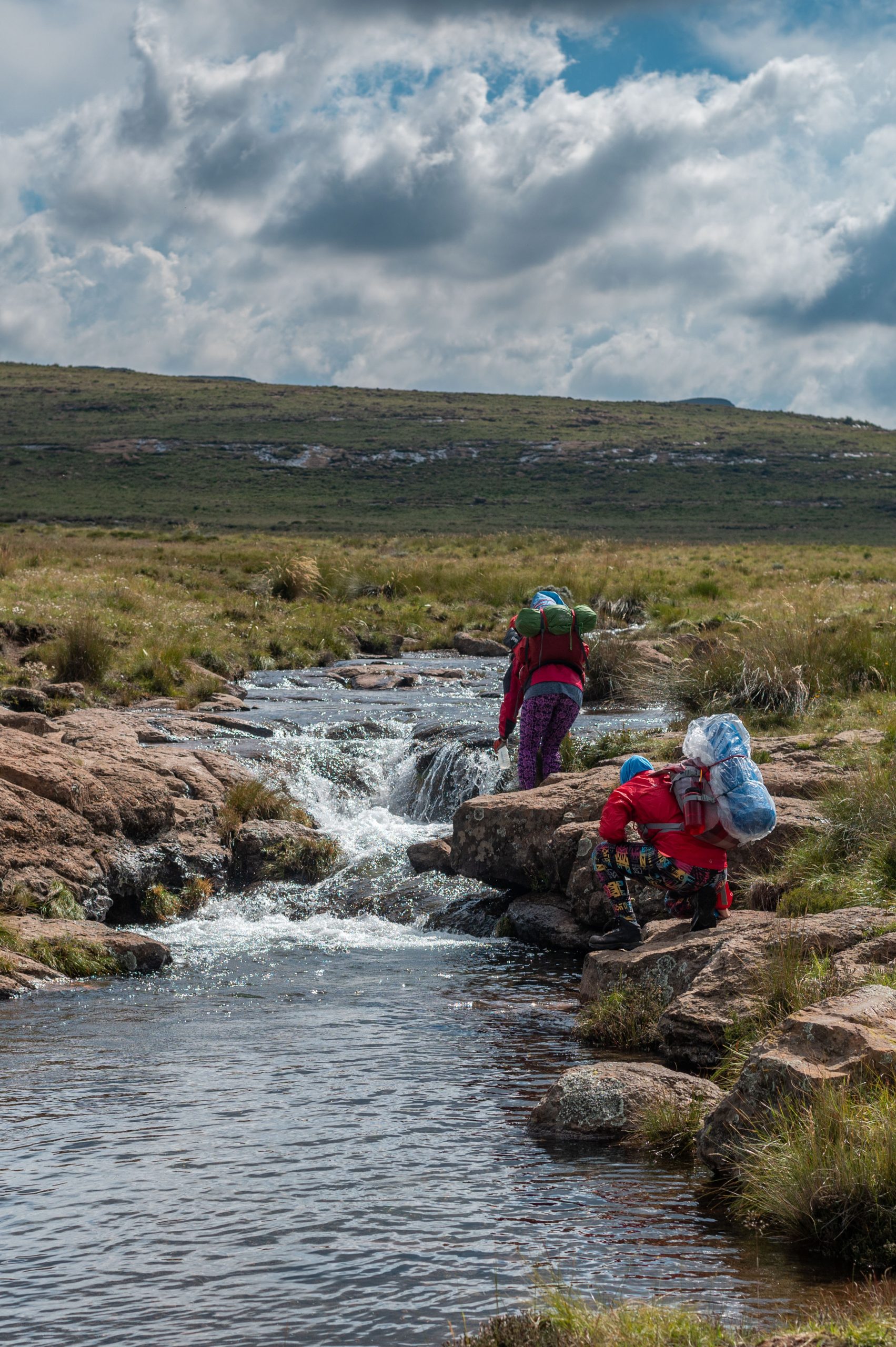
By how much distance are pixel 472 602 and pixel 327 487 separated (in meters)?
71.9

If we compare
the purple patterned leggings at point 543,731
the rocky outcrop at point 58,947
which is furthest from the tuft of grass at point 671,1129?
the purple patterned leggings at point 543,731

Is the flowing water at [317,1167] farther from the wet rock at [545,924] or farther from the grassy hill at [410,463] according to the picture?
the grassy hill at [410,463]

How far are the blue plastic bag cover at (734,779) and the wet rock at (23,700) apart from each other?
10747 millimetres

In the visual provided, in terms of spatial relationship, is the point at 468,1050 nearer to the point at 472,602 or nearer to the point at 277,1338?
the point at 277,1338

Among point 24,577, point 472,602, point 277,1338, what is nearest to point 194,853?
point 277,1338

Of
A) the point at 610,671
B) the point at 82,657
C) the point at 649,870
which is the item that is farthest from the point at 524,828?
the point at 82,657

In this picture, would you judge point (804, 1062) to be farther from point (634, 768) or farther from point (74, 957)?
point (74, 957)

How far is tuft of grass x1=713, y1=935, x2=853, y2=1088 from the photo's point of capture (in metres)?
6.19

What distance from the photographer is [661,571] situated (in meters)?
34.1

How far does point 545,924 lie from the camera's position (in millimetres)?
10195

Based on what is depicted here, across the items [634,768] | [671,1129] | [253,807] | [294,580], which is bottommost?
[671,1129]

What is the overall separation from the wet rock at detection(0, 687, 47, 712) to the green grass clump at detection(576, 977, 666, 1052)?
10.1 metres

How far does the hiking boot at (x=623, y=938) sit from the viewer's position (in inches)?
318

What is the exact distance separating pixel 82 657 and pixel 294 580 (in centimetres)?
1228
